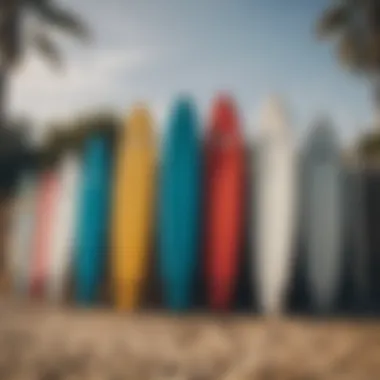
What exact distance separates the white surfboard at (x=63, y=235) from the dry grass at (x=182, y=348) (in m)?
0.08

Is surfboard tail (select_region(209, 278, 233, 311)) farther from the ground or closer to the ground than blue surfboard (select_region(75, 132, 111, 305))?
closer to the ground

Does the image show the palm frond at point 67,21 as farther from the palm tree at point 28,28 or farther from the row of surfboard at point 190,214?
the row of surfboard at point 190,214

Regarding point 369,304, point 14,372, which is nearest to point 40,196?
point 14,372

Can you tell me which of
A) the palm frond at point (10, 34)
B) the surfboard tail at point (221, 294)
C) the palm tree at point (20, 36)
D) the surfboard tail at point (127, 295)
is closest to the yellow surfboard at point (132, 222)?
the surfboard tail at point (127, 295)

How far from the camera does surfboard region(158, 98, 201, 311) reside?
1143 millimetres

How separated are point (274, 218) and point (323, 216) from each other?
3.1 inches

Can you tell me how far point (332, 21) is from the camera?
1234 mm

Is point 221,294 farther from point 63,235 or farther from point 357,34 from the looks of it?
point 357,34

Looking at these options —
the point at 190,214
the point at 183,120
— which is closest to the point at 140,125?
the point at 183,120

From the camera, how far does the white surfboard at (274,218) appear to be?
1.13m

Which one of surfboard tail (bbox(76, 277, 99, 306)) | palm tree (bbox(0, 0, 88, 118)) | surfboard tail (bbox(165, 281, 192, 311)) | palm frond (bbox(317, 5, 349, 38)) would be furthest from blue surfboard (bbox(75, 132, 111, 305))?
palm frond (bbox(317, 5, 349, 38))

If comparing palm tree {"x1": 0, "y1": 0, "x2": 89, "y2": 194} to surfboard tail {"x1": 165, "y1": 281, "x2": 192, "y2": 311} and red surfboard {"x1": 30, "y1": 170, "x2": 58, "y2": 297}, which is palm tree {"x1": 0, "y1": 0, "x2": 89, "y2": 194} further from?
surfboard tail {"x1": 165, "y1": 281, "x2": 192, "y2": 311}

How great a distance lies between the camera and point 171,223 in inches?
45.3

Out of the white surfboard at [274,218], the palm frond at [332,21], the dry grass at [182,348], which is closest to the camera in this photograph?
the dry grass at [182,348]
